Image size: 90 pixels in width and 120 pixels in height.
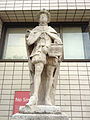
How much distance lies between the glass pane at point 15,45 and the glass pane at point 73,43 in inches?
88.6

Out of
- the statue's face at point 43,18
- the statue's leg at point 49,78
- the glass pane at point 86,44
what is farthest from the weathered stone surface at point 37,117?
the glass pane at point 86,44

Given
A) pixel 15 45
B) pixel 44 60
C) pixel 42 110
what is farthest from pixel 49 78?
pixel 15 45

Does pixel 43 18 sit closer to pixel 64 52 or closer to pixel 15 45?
pixel 64 52

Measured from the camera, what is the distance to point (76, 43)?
7375 millimetres

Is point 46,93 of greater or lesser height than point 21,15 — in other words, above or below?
below

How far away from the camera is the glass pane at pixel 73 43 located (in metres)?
7.07

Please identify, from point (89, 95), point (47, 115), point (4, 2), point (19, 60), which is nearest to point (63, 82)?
point (89, 95)

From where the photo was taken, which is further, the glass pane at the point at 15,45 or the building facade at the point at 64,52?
the glass pane at the point at 15,45

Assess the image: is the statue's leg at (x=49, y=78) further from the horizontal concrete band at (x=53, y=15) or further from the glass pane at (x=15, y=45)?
the horizontal concrete band at (x=53, y=15)

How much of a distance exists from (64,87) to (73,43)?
2669 mm

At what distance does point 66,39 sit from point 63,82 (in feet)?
8.53

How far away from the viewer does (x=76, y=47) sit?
23.9 feet

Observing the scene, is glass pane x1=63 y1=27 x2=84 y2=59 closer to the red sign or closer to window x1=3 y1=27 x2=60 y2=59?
window x1=3 y1=27 x2=60 y2=59

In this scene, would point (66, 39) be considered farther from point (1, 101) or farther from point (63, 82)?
point (1, 101)
